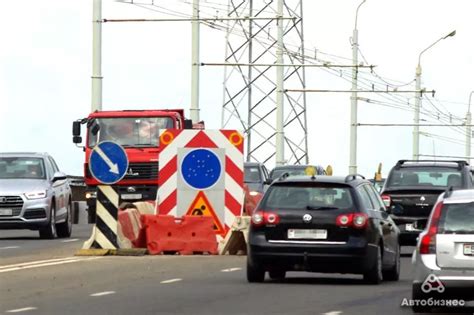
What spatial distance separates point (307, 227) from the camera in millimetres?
21281

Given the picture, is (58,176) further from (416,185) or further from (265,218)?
(265,218)

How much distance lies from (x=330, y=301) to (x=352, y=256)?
117 inches

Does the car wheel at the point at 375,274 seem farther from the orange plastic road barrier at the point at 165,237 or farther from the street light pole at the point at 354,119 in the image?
the street light pole at the point at 354,119

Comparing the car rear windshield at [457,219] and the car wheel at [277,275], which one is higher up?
the car rear windshield at [457,219]

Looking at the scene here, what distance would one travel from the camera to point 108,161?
27.5 m

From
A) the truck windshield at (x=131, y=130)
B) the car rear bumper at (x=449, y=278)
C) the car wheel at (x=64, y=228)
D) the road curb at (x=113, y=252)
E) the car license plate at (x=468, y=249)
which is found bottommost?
the car wheel at (x=64, y=228)

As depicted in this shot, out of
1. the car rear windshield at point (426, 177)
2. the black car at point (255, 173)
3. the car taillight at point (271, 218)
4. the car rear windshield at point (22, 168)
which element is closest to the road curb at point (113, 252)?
the car rear windshield at point (426, 177)

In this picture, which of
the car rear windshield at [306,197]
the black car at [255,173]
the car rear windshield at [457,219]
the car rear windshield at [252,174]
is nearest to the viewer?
the car rear windshield at [457,219]

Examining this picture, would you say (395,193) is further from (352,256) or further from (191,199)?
(352,256)

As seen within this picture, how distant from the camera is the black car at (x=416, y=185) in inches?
1195

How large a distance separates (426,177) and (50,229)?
849cm

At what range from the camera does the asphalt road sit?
1717cm

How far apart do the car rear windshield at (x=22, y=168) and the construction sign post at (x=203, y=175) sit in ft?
21.7

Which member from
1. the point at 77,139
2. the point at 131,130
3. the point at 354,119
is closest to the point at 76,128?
the point at 77,139
